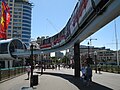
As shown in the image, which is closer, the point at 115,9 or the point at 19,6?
the point at 115,9

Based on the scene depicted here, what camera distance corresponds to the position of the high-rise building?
167375mm

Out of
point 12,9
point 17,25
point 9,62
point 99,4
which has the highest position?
point 12,9

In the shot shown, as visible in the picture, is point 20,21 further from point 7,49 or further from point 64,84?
point 64,84

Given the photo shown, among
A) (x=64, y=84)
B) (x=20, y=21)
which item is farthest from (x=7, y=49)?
(x=20, y=21)

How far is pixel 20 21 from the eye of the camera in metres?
169

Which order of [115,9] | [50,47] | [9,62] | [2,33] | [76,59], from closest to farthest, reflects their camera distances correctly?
[115,9], [2,33], [76,59], [50,47], [9,62]

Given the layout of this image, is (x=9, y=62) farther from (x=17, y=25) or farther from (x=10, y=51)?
(x=17, y=25)

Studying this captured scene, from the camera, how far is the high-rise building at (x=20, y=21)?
6590 inches

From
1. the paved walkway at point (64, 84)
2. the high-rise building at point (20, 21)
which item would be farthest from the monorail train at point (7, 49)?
the high-rise building at point (20, 21)

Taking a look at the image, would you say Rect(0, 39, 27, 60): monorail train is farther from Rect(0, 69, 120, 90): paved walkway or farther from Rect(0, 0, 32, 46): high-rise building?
Rect(0, 0, 32, 46): high-rise building

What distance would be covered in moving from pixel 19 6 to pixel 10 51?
274 ft

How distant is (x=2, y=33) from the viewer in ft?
71.7

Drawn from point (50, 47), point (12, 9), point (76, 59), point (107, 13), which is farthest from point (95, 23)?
point (12, 9)

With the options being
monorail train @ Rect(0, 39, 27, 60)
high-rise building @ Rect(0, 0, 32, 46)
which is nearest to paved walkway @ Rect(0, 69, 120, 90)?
monorail train @ Rect(0, 39, 27, 60)
